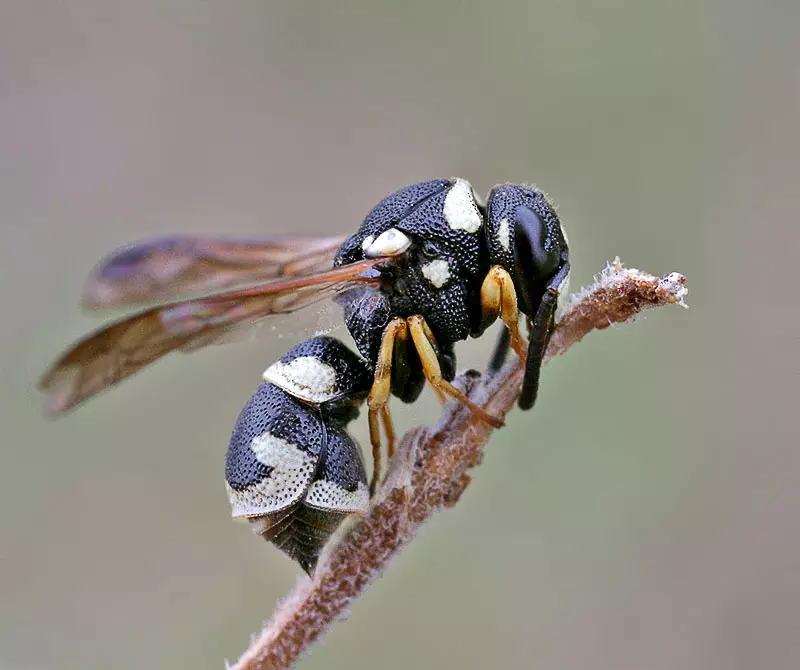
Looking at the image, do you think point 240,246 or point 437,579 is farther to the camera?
point 437,579

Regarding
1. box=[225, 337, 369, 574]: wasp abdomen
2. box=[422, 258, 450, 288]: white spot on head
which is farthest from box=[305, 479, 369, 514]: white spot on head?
box=[422, 258, 450, 288]: white spot on head

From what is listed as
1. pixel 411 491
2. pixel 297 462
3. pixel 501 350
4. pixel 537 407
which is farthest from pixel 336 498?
pixel 537 407

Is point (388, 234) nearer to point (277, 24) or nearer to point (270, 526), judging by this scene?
point (270, 526)

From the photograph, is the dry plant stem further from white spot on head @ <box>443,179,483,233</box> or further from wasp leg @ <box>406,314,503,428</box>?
white spot on head @ <box>443,179,483,233</box>

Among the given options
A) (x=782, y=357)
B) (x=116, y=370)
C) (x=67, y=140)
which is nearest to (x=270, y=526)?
(x=116, y=370)

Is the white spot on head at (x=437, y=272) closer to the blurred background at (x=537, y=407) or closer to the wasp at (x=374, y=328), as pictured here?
the wasp at (x=374, y=328)

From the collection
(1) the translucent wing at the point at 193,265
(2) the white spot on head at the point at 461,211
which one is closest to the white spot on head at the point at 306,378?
(1) the translucent wing at the point at 193,265
